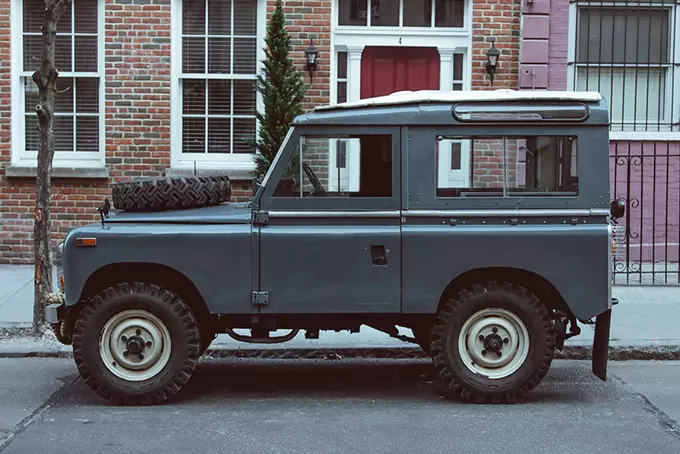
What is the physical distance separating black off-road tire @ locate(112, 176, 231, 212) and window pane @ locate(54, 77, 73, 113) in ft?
22.3

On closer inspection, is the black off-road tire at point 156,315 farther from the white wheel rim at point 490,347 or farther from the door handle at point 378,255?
the white wheel rim at point 490,347

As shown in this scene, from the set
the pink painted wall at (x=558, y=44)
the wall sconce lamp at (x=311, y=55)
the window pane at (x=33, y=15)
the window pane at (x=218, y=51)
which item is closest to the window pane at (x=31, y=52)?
the window pane at (x=33, y=15)

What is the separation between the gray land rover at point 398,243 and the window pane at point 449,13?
272 inches

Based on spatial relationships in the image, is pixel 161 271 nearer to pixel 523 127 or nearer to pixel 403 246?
pixel 403 246

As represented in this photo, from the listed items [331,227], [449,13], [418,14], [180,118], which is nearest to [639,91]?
[449,13]

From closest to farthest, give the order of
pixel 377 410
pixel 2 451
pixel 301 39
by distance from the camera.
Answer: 1. pixel 2 451
2. pixel 377 410
3. pixel 301 39

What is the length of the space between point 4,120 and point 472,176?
8.41m

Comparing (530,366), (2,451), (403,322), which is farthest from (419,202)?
(2,451)

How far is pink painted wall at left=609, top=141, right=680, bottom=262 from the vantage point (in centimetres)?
1338

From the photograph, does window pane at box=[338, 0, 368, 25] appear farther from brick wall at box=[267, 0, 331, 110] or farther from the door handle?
the door handle

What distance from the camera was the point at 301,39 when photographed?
13.3 metres

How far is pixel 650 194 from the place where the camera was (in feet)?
44.1

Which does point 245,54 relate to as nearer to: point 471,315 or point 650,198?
point 650,198

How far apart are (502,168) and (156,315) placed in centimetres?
246
